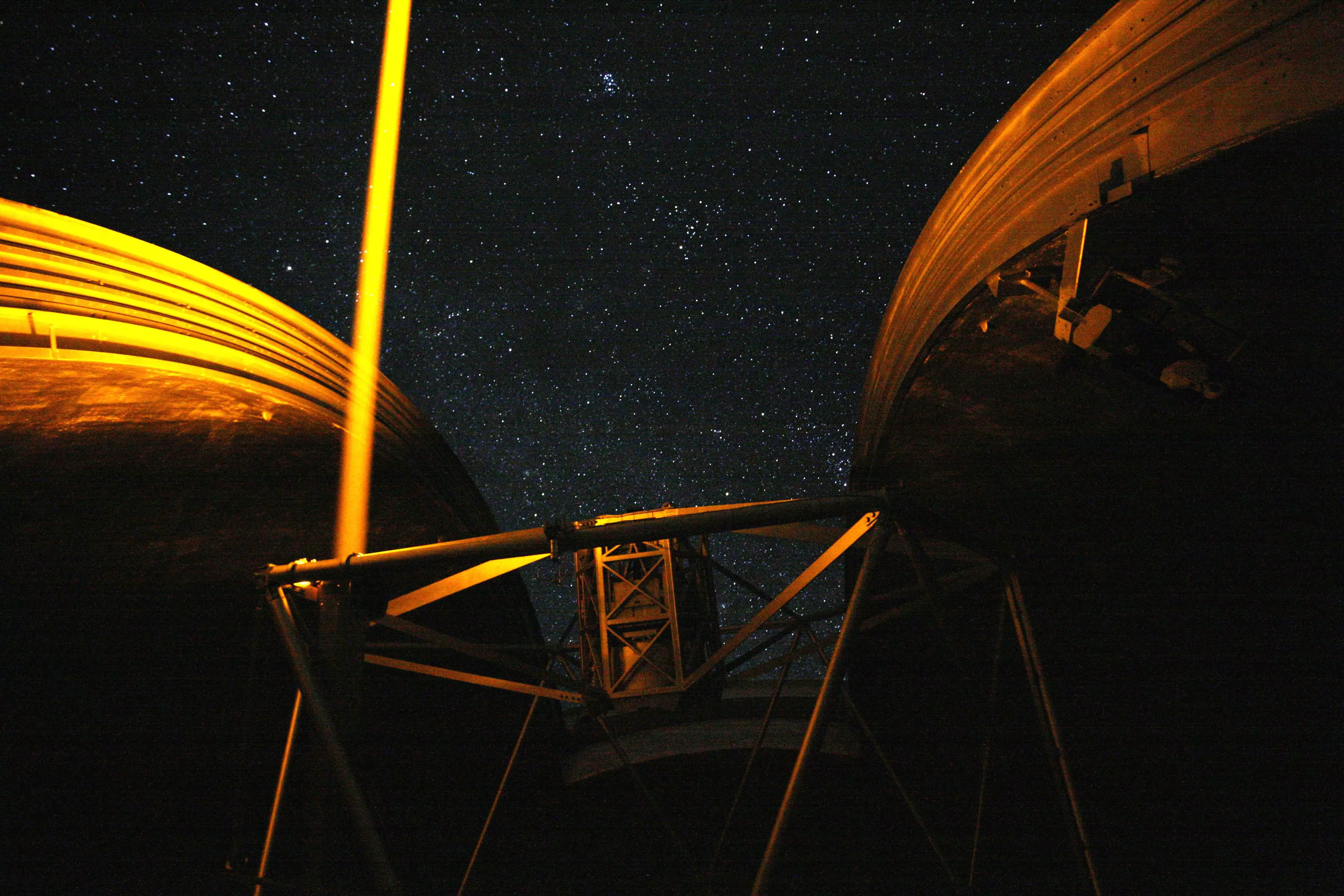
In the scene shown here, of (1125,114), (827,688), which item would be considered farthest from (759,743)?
(1125,114)

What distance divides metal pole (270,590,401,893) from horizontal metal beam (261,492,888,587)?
1010 mm

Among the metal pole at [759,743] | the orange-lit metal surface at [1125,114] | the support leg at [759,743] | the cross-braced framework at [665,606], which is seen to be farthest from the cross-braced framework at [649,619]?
the orange-lit metal surface at [1125,114]

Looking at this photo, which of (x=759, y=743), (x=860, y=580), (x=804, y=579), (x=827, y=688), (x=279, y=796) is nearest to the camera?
(x=827, y=688)

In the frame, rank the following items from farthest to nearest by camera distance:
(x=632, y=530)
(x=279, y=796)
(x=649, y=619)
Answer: (x=649, y=619) → (x=279, y=796) → (x=632, y=530)

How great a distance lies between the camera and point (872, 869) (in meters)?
10.8

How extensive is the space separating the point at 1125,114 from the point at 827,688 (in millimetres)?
3788

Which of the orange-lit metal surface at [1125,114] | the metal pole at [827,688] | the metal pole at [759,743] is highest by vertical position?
the orange-lit metal surface at [1125,114]

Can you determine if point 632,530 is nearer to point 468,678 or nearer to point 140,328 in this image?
point 468,678

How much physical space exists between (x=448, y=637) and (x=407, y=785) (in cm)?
669

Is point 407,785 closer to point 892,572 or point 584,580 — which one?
point 584,580

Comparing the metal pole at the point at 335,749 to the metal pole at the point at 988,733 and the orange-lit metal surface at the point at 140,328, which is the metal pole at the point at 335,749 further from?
the metal pole at the point at 988,733

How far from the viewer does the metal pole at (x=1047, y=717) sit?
5031mm

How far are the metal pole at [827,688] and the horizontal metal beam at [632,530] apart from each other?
13.3 inches

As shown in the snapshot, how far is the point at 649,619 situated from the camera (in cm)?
930
